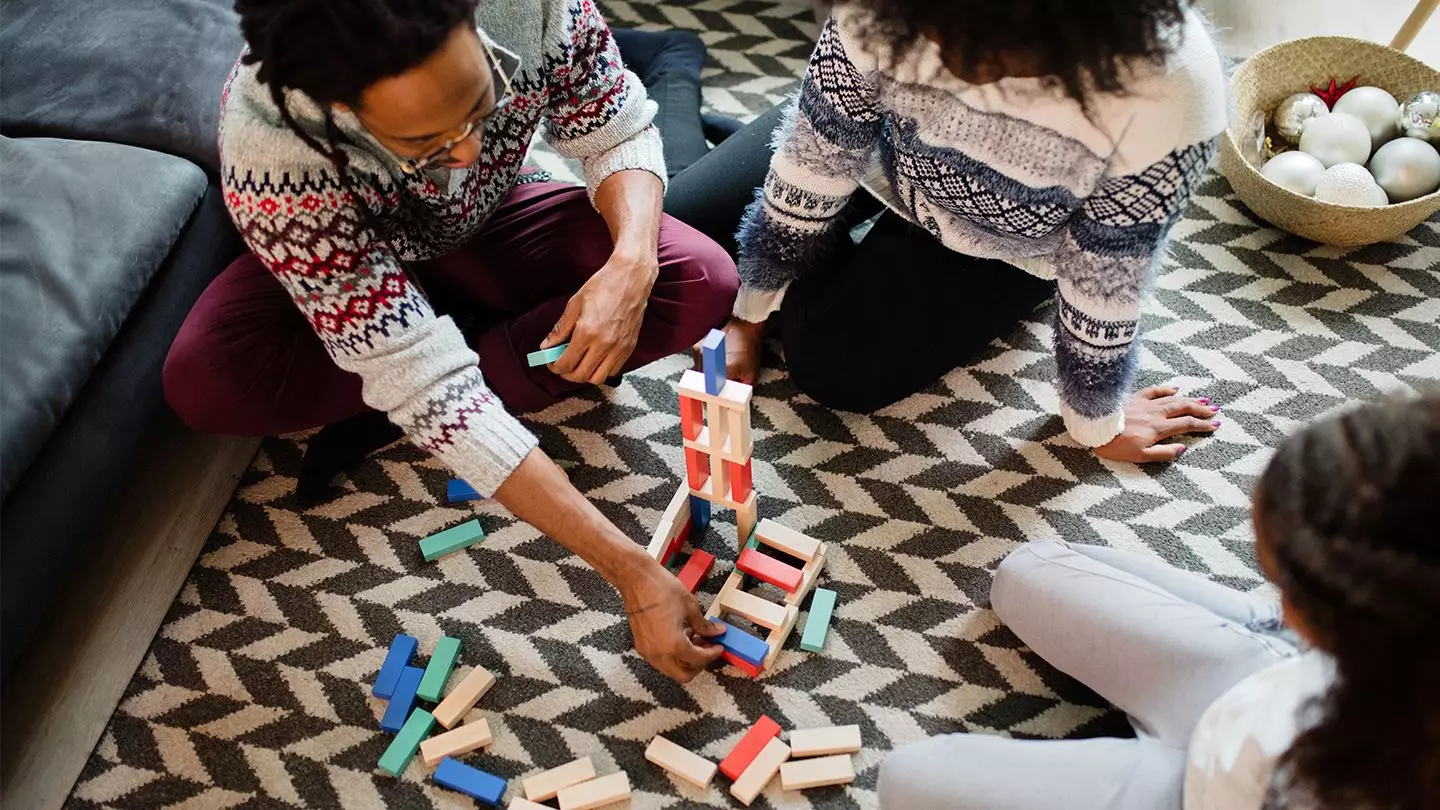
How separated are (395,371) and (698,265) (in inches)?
16.9

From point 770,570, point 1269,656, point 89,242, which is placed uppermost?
point 89,242

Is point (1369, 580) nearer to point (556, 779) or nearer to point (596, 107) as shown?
point (556, 779)

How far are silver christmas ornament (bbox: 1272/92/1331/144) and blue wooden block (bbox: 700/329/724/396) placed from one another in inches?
47.0

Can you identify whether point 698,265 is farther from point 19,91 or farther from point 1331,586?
point 19,91

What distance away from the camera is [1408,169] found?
1624mm

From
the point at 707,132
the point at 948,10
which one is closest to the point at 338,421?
the point at 707,132

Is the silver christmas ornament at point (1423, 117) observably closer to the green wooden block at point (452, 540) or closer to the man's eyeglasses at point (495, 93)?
the man's eyeglasses at point (495, 93)

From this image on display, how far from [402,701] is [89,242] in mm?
667

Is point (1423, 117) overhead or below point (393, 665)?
overhead

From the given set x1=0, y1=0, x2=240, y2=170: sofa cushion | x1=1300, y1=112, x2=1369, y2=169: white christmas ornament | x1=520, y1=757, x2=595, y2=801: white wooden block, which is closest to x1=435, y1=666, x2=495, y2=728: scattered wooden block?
x1=520, y1=757, x2=595, y2=801: white wooden block

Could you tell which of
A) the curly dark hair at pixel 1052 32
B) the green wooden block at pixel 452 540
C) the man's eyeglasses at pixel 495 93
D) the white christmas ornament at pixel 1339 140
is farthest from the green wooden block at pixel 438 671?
the white christmas ornament at pixel 1339 140

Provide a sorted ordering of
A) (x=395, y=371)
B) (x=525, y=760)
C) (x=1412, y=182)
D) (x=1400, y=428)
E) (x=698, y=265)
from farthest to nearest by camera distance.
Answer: (x=1412, y=182), (x=698, y=265), (x=525, y=760), (x=395, y=371), (x=1400, y=428)

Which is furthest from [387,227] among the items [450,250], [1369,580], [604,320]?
[1369,580]

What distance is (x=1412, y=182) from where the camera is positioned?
163cm
